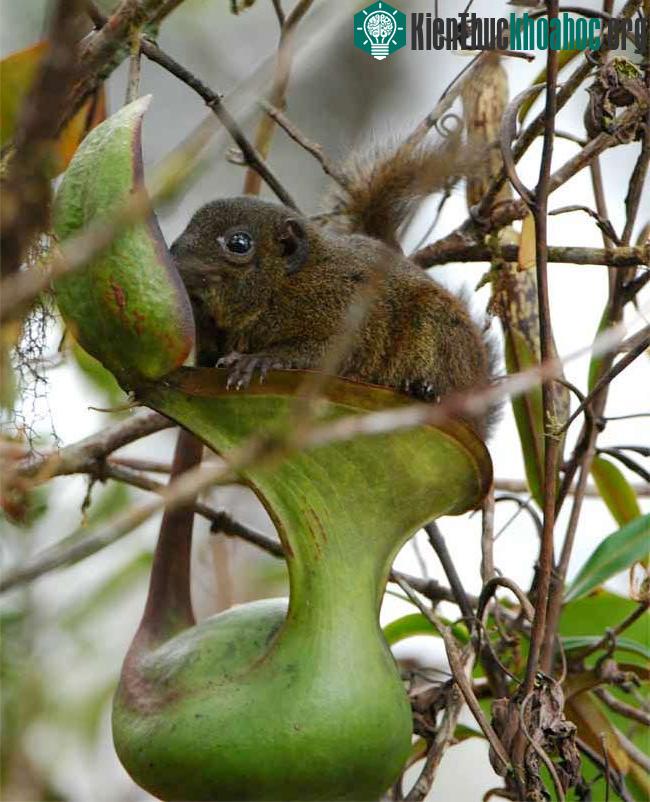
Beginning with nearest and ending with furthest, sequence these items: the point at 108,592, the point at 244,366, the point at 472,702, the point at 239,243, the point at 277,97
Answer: the point at 472,702 → the point at 244,366 → the point at 108,592 → the point at 239,243 → the point at 277,97

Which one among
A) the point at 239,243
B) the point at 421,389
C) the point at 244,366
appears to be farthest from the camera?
the point at 239,243

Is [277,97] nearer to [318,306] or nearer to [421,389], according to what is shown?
[318,306]

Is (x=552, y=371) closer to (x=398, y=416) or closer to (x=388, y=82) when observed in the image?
(x=398, y=416)

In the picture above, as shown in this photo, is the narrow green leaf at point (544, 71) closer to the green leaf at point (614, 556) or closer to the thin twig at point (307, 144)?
the thin twig at point (307, 144)

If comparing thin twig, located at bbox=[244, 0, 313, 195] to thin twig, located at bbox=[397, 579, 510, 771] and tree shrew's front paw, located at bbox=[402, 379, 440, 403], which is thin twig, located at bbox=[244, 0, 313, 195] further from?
thin twig, located at bbox=[397, 579, 510, 771]

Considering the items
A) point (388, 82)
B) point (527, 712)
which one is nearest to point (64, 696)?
point (527, 712)

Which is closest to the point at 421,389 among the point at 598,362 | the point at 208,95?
the point at 598,362
